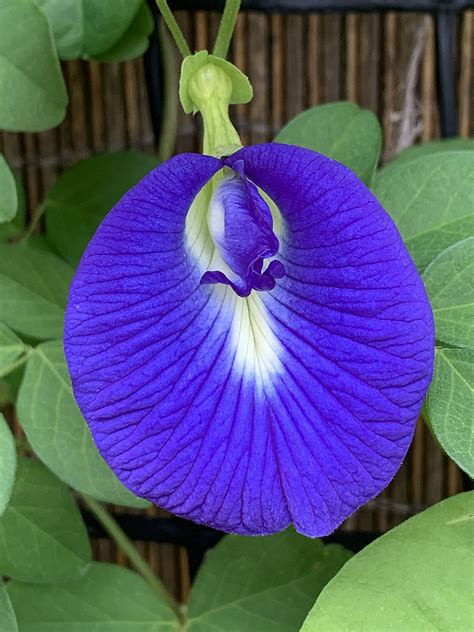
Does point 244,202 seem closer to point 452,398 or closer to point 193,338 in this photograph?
point 193,338

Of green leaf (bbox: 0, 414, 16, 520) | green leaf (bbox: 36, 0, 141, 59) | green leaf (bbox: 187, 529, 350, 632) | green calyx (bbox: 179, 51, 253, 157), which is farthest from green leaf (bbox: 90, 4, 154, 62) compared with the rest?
green leaf (bbox: 187, 529, 350, 632)

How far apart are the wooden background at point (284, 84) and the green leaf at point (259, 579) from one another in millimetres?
458

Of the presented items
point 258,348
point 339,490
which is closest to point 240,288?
point 258,348

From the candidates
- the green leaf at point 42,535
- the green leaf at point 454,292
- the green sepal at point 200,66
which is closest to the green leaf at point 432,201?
the green leaf at point 454,292

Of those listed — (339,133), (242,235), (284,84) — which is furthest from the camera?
(284,84)

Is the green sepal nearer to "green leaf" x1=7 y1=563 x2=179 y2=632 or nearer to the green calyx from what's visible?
the green calyx

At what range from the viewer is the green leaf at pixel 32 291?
83cm

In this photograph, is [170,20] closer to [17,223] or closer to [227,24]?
[227,24]

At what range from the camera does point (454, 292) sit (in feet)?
2.33

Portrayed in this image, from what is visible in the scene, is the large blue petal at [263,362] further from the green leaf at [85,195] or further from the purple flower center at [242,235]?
the green leaf at [85,195]

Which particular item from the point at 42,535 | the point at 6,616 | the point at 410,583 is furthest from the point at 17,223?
the point at 410,583

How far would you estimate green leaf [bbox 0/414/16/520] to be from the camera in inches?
25.4

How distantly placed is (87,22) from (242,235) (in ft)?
0.87

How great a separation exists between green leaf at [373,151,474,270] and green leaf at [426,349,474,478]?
9cm
